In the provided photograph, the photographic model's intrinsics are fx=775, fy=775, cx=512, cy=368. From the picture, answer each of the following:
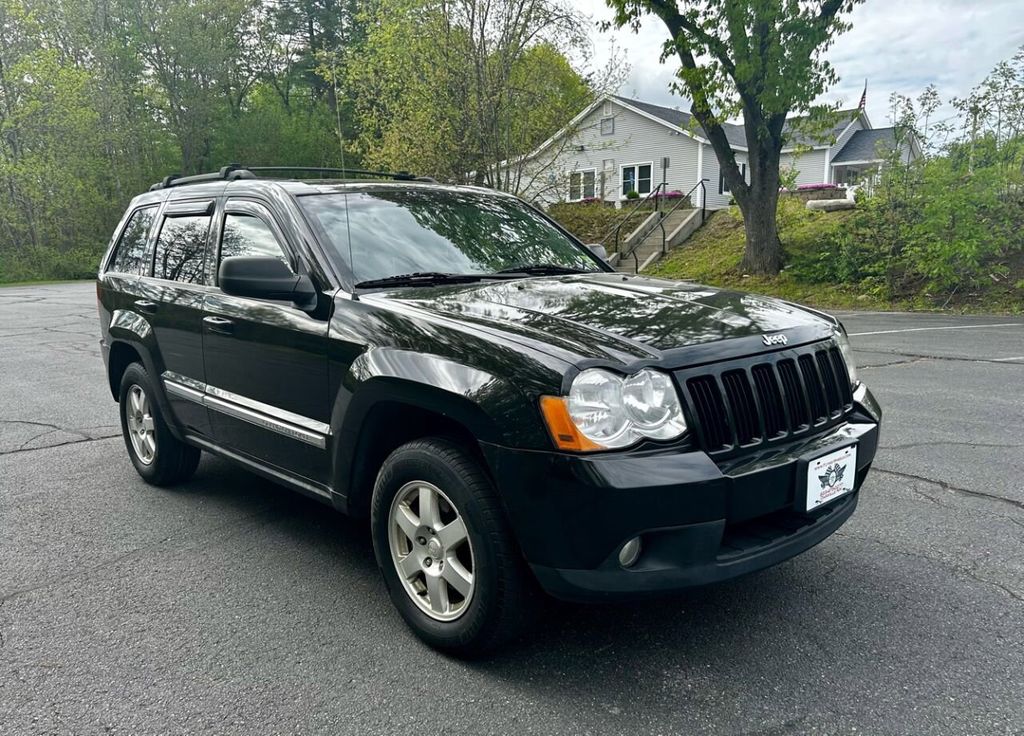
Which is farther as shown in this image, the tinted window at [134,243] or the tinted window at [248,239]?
the tinted window at [134,243]

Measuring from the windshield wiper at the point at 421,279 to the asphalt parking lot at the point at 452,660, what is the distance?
4.36ft

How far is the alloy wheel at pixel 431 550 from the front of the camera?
2.75 m

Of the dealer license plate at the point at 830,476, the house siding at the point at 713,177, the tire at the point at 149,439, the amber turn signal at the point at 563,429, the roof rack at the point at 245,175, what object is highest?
the house siding at the point at 713,177

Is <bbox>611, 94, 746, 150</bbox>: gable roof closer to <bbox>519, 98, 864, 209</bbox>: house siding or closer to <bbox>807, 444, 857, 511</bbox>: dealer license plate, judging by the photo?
<bbox>519, 98, 864, 209</bbox>: house siding

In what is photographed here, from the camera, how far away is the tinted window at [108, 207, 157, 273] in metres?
4.83

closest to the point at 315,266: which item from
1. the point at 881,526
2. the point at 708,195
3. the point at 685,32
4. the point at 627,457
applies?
the point at 627,457

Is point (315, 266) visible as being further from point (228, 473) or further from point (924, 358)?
point (924, 358)

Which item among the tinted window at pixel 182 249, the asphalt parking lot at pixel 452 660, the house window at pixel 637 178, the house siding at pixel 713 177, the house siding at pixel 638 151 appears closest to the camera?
the asphalt parking lot at pixel 452 660

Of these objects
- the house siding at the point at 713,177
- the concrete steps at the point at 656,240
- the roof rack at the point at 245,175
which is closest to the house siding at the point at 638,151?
the house siding at the point at 713,177

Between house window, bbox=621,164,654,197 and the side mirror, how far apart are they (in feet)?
112

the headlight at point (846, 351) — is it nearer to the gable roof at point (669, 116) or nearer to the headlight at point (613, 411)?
the headlight at point (613, 411)

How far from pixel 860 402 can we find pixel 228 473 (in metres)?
3.90

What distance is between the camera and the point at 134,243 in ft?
16.3

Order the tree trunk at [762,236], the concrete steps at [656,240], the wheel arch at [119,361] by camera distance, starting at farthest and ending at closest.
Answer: the concrete steps at [656,240] < the tree trunk at [762,236] < the wheel arch at [119,361]
